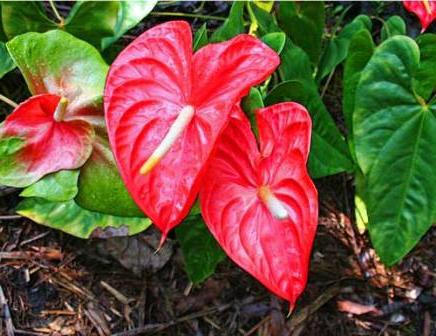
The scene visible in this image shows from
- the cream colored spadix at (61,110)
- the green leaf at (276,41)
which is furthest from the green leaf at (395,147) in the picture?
the cream colored spadix at (61,110)

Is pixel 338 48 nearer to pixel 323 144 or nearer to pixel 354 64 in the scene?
pixel 354 64

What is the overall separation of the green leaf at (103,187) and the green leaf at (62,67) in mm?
51

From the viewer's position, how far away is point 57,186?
3.39 ft

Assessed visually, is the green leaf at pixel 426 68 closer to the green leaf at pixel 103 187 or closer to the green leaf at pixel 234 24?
the green leaf at pixel 234 24

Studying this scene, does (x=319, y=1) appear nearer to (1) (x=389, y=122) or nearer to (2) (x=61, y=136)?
(1) (x=389, y=122)

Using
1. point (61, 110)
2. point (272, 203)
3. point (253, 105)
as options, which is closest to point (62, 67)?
point (61, 110)

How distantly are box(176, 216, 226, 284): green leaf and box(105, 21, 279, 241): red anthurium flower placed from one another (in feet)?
1.06

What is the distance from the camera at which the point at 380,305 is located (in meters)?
1.33

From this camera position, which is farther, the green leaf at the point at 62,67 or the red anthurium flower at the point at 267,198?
the green leaf at the point at 62,67

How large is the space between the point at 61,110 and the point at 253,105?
0.29 metres

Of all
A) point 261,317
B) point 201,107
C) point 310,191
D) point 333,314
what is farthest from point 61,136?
point 333,314

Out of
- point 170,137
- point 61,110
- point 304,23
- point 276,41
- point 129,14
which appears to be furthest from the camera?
point 304,23

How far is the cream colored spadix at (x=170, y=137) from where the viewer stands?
0.83 meters

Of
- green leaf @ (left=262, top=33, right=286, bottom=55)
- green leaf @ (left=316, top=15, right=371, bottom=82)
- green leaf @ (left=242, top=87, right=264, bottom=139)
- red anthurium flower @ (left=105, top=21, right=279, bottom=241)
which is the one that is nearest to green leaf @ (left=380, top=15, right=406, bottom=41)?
green leaf @ (left=316, top=15, right=371, bottom=82)
